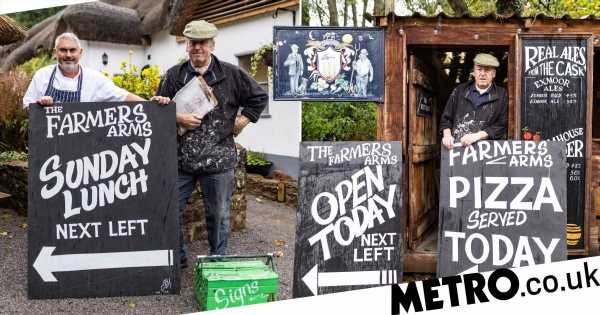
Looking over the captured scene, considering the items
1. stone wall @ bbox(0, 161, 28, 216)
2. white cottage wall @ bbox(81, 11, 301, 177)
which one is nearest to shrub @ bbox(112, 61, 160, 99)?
stone wall @ bbox(0, 161, 28, 216)

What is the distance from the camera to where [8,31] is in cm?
851

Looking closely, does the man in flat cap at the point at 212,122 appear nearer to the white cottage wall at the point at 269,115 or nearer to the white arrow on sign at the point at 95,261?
the white arrow on sign at the point at 95,261

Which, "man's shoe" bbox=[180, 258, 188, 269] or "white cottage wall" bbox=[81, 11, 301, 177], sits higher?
"white cottage wall" bbox=[81, 11, 301, 177]

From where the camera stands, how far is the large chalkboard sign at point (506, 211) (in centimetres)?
429

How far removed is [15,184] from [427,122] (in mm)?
4602

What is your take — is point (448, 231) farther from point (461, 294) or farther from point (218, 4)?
point (218, 4)

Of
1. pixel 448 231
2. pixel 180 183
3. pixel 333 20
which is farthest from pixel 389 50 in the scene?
pixel 333 20

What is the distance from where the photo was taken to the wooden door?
17.2 feet

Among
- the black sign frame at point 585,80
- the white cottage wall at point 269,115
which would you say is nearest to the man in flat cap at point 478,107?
the black sign frame at point 585,80

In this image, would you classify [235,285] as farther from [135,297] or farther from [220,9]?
[220,9]

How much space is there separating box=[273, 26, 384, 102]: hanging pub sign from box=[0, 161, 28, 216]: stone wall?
10.7ft

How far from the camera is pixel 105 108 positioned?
161 inches

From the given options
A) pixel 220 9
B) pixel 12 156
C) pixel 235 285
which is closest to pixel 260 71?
pixel 220 9

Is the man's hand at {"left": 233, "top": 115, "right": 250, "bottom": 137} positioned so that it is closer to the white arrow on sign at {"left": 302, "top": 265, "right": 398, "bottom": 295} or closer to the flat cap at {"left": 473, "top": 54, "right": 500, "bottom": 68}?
the white arrow on sign at {"left": 302, "top": 265, "right": 398, "bottom": 295}
